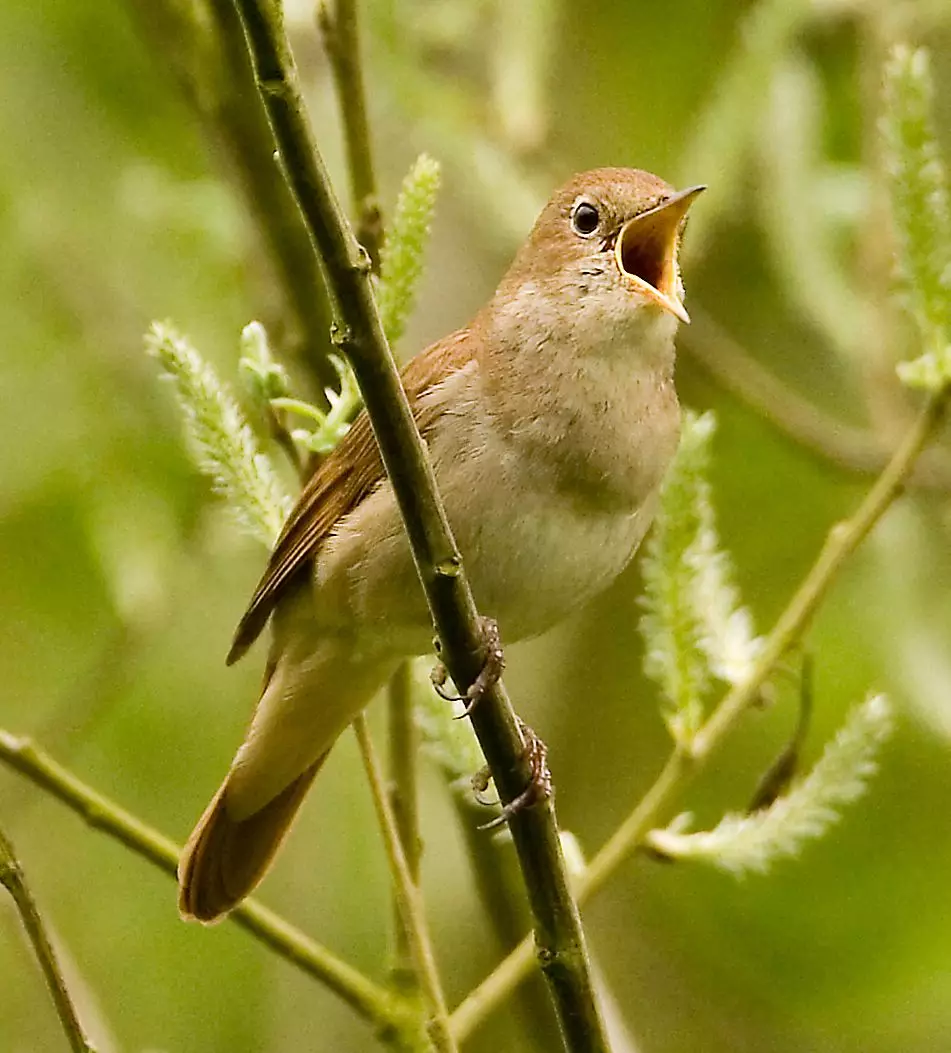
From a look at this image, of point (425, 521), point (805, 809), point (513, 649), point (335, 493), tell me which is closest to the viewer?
point (425, 521)

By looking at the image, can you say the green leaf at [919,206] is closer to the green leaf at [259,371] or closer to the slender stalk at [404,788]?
the green leaf at [259,371]

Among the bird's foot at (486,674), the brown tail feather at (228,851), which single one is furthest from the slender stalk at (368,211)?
the bird's foot at (486,674)

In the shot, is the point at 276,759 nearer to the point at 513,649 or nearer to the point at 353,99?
the point at 353,99

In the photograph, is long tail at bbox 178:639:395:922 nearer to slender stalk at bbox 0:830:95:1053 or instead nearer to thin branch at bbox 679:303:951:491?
slender stalk at bbox 0:830:95:1053

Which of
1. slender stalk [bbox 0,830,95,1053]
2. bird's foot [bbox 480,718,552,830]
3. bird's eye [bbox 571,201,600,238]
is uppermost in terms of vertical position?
bird's eye [bbox 571,201,600,238]

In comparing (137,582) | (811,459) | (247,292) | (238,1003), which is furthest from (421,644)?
(238,1003)

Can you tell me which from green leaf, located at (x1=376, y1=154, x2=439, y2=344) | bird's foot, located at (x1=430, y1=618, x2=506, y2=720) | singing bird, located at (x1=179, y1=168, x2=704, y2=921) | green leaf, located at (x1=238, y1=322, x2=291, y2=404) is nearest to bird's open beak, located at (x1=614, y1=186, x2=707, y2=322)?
singing bird, located at (x1=179, y1=168, x2=704, y2=921)

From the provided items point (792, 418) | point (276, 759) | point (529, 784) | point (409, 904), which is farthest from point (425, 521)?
point (792, 418)

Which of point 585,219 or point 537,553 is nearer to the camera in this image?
point 537,553
